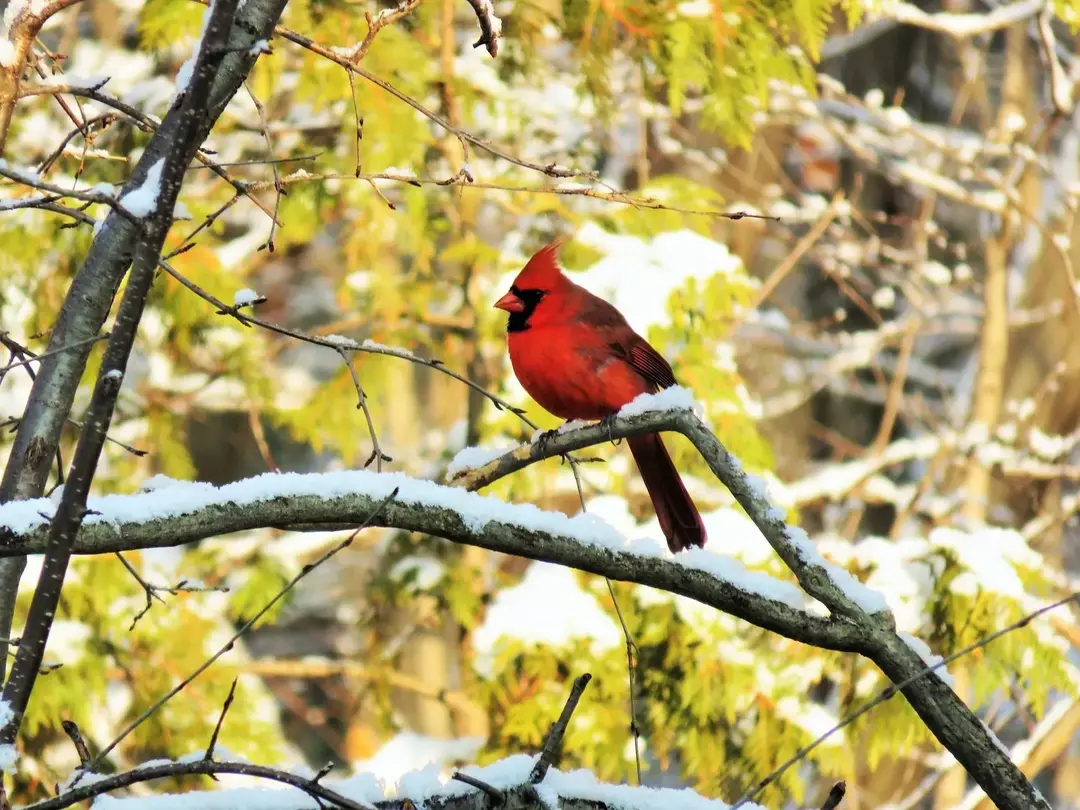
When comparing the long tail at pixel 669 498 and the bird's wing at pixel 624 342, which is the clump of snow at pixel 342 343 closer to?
the long tail at pixel 669 498

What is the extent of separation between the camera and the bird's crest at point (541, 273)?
3.62 m

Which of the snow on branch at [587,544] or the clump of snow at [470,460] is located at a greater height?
the clump of snow at [470,460]

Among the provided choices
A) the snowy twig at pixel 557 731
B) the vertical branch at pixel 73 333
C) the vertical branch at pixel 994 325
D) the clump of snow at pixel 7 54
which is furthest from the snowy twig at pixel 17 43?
the vertical branch at pixel 994 325

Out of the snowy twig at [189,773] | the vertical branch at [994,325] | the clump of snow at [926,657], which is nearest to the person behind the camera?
the snowy twig at [189,773]

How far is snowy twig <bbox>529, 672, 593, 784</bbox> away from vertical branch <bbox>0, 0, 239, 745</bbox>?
0.51 m

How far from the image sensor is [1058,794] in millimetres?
7449

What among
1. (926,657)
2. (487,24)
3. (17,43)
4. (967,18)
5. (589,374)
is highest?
(967,18)

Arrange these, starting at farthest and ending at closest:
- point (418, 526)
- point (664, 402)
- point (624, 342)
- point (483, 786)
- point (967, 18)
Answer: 1. point (967, 18)
2. point (624, 342)
3. point (664, 402)
4. point (418, 526)
5. point (483, 786)

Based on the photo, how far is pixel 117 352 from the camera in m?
1.27

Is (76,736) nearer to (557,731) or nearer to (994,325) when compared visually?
(557,731)

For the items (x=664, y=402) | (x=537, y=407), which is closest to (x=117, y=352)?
(x=664, y=402)

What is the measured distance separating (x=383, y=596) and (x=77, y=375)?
3.15m

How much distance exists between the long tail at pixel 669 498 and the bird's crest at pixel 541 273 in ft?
1.77

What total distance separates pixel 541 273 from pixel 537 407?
715 mm
